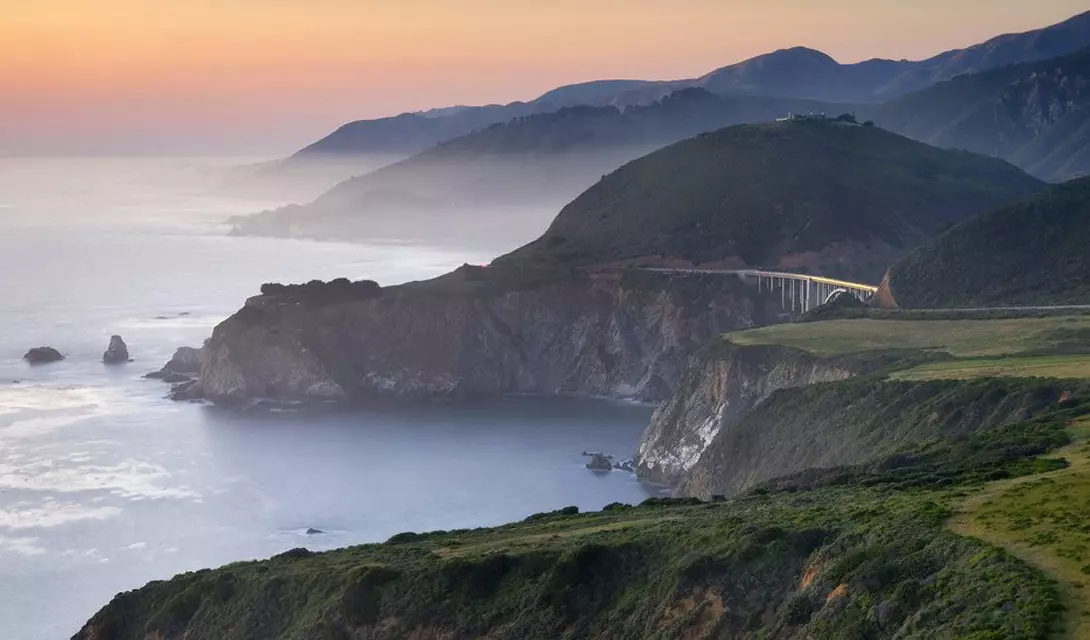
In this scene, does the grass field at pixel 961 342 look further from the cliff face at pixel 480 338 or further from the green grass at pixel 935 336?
the cliff face at pixel 480 338

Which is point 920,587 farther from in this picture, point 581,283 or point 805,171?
point 805,171

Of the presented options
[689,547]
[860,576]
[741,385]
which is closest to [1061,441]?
[689,547]

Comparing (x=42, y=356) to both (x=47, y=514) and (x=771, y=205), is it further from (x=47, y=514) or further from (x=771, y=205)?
(x=771, y=205)

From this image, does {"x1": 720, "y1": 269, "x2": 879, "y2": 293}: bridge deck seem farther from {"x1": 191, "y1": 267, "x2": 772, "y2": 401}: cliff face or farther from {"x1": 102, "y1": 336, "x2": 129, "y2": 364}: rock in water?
{"x1": 102, "y1": 336, "x2": 129, "y2": 364}: rock in water

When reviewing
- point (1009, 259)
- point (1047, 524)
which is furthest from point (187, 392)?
point (1047, 524)

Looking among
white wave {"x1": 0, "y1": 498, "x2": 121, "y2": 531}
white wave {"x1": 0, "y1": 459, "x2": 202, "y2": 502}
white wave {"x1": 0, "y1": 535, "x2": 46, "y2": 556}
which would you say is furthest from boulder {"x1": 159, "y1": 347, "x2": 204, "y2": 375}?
white wave {"x1": 0, "y1": 535, "x2": 46, "y2": 556}
